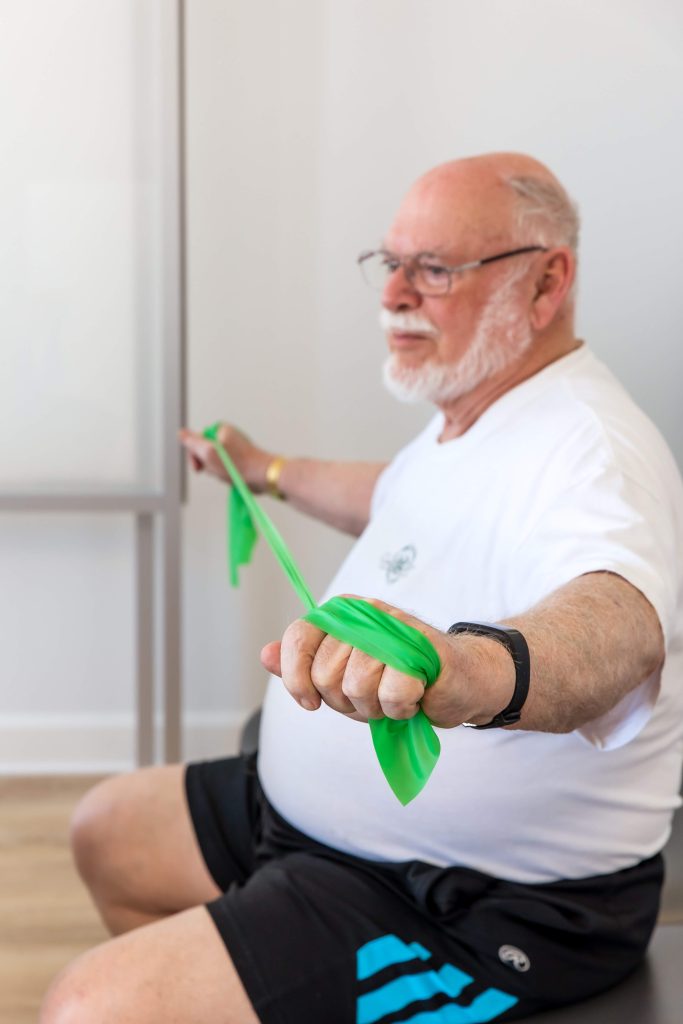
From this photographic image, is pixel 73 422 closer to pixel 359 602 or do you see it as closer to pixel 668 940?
pixel 668 940

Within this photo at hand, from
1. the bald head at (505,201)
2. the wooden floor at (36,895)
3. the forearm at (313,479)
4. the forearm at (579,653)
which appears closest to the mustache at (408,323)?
the bald head at (505,201)

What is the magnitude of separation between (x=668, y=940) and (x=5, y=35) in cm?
179

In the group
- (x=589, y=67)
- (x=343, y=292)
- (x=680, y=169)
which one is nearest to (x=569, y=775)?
(x=680, y=169)

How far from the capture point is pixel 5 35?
1998 millimetres

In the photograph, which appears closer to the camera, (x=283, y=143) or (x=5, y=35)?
(x=5, y=35)

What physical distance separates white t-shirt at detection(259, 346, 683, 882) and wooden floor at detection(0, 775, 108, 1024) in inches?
30.1

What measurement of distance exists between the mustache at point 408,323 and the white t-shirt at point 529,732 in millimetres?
242

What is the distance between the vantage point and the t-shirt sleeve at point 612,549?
35.6 inches

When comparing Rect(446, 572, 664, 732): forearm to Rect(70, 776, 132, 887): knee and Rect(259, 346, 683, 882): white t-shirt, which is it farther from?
Rect(70, 776, 132, 887): knee

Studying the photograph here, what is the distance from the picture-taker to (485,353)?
1.38 metres

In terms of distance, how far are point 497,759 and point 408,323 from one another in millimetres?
629

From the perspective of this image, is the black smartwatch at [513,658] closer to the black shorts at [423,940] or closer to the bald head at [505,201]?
the black shorts at [423,940]

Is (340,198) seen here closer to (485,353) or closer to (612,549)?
(485,353)

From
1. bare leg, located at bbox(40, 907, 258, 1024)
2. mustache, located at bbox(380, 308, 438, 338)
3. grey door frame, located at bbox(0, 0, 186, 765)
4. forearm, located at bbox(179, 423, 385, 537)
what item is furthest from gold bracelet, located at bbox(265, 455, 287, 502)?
bare leg, located at bbox(40, 907, 258, 1024)
